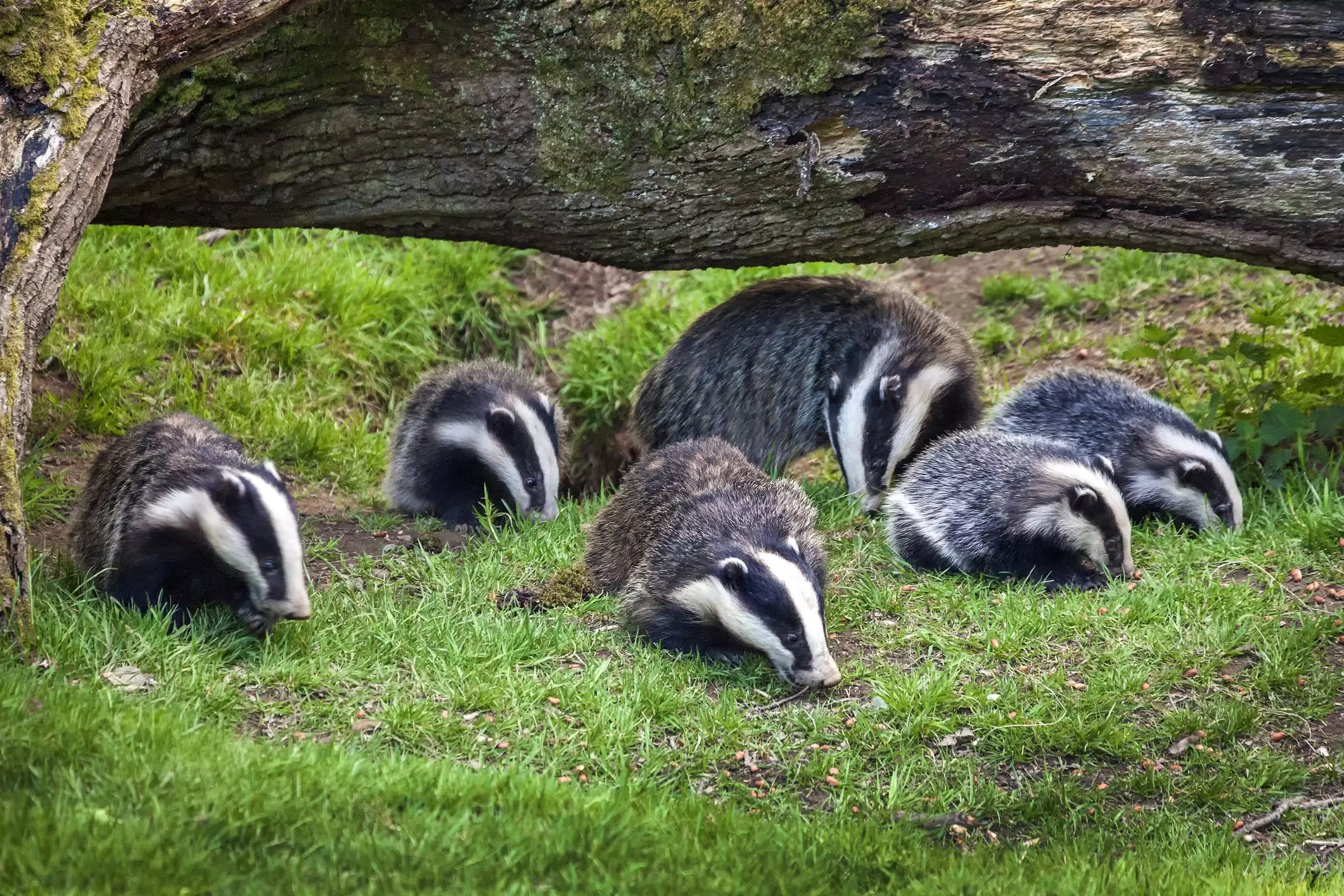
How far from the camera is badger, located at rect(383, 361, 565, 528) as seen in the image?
22.0 ft

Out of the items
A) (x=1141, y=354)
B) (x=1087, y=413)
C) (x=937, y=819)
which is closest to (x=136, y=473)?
(x=937, y=819)

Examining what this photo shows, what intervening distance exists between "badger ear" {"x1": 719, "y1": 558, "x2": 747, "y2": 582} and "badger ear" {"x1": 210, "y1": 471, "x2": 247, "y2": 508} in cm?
169

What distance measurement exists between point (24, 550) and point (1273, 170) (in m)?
4.54

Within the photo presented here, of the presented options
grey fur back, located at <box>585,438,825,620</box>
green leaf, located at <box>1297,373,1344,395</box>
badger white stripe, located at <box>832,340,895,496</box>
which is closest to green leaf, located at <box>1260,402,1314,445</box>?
green leaf, located at <box>1297,373,1344,395</box>

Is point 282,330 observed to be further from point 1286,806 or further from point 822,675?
point 1286,806

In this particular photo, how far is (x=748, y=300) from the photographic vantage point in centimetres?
Result: 725

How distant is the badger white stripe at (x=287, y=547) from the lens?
178 inches

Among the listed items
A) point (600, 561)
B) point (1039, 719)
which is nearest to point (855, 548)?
point (600, 561)

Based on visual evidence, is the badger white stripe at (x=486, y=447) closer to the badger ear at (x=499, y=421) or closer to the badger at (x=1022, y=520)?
the badger ear at (x=499, y=421)

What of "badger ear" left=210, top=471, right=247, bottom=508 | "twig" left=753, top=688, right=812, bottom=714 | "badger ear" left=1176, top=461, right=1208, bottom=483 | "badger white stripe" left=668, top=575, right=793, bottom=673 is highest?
"badger ear" left=210, top=471, right=247, bottom=508

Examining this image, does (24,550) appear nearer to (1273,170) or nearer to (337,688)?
(337,688)

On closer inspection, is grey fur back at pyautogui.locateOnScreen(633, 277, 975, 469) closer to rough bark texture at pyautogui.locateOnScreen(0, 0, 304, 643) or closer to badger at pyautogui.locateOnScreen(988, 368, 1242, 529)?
badger at pyautogui.locateOnScreen(988, 368, 1242, 529)

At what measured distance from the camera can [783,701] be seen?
4605mm

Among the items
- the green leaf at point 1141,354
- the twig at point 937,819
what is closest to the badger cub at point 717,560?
the twig at point 937,819
